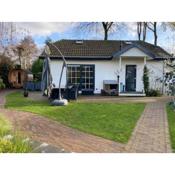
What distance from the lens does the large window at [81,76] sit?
1862 centimetres

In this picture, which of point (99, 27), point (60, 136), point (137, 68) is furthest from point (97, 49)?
point (60, 136)

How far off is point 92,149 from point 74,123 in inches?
109

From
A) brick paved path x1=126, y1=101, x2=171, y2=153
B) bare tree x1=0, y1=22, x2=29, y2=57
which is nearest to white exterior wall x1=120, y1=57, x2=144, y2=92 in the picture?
brick paved path x1=126, y1=101, x2=171, y2=153

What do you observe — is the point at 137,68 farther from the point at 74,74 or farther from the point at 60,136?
the point at 60,136

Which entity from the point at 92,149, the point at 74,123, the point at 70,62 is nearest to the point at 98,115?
the point at 74,123

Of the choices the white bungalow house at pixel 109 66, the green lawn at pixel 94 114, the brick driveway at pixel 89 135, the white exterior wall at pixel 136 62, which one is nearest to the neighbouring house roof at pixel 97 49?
the white bungalow house at pixel 109 66

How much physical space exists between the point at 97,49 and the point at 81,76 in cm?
168

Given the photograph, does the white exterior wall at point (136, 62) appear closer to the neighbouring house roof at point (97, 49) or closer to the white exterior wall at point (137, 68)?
the white exterior wall at point (137, 68)

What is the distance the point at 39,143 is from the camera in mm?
8039

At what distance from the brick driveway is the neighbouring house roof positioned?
6.79m

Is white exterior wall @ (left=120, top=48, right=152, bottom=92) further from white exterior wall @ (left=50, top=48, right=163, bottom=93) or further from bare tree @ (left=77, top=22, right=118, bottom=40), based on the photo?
bare tree @ (left=77, top=22, right=118, bottom=40)

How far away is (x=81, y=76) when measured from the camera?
19109 mm
